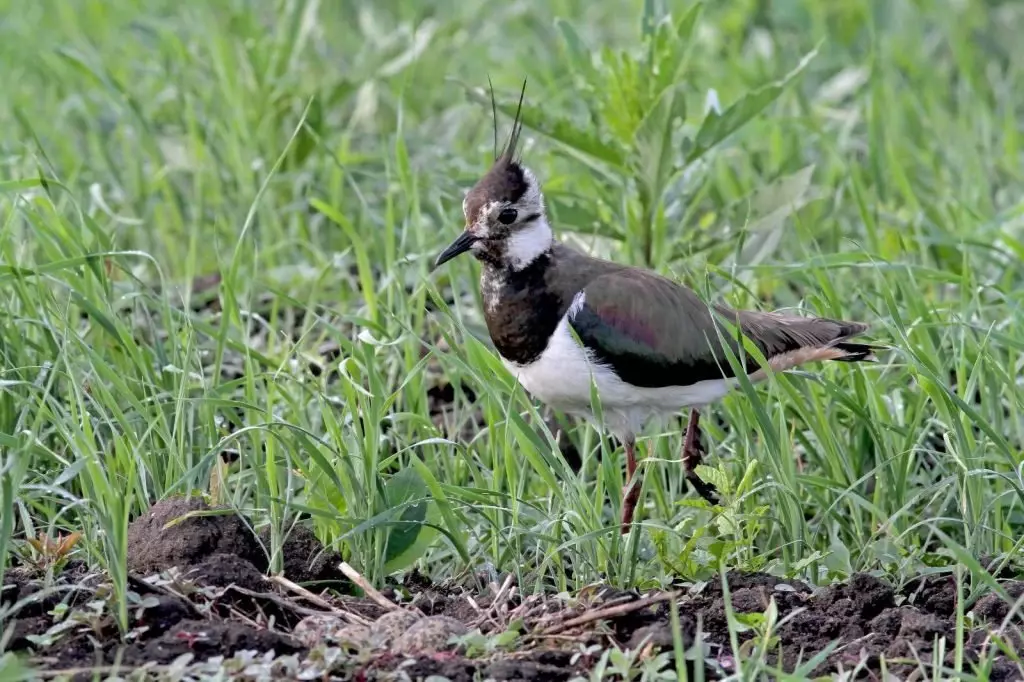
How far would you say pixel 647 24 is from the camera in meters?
5.20

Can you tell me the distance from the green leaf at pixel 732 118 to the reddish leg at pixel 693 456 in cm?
102

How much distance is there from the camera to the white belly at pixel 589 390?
13.8ft

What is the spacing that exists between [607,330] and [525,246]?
0.38 meters

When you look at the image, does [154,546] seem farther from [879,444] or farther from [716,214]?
[716,214]

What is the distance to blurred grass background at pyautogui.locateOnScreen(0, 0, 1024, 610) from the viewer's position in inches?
150

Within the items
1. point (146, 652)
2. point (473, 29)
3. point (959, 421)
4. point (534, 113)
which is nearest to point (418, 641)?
point (146, 652)

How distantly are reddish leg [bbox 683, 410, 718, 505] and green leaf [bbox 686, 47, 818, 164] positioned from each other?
1020 millimetres

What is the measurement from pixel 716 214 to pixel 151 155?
2.41 meters

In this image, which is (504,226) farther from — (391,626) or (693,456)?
(391,626)

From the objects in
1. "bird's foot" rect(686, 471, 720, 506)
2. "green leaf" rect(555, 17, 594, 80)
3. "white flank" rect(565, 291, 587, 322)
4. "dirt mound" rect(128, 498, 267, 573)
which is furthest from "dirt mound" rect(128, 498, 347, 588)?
"green leaf" rect(555, 17, 594, 80)

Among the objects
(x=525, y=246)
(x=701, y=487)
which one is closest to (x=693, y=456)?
(x=701, y=487)

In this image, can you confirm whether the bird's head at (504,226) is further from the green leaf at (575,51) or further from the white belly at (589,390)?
the green leaf at (575,51)

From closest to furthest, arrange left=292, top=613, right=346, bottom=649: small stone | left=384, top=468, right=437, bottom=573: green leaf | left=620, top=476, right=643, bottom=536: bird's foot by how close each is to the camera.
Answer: left=292, top=613, right=346, bottom=649: small stone < left=384, top=468, right=437, bottom=573: green leaf < left=620, top=476, right=643, bottom=536: bird's foot

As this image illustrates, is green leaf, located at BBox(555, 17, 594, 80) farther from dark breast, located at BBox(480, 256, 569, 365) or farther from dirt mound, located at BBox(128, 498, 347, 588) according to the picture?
dirt mound, located at BBox(128, 498, 347, 588)
